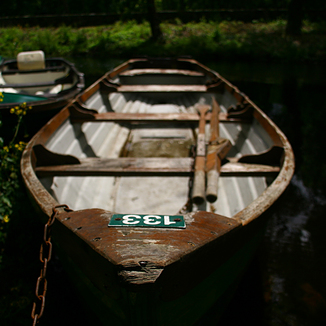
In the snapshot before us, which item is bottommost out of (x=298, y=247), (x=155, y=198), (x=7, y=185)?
(x=298, y=247)

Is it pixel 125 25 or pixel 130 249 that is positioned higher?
pixel 125 25

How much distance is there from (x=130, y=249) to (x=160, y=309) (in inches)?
17.0

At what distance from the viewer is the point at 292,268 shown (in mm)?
3219

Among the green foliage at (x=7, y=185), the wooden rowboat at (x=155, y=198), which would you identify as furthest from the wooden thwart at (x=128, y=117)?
the green foliage at (x=7, y=185)

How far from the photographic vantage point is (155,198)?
3.44 metres

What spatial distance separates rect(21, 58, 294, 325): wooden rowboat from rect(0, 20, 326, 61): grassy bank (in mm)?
11349

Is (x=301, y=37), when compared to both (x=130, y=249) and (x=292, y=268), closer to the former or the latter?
(x=292, y=268)

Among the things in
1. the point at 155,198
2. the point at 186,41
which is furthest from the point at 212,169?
the point at 186,41

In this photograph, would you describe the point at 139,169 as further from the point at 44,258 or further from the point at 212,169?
the point at 44,258

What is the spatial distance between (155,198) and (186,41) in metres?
16.1

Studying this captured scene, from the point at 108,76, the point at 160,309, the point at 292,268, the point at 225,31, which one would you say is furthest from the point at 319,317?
the point at 225,31

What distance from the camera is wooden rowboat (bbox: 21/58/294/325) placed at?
1.35m

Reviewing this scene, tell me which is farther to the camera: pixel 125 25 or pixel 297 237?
pixel 125 25

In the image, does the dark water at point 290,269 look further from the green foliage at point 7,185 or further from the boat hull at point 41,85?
the boat hull at point 41,85
